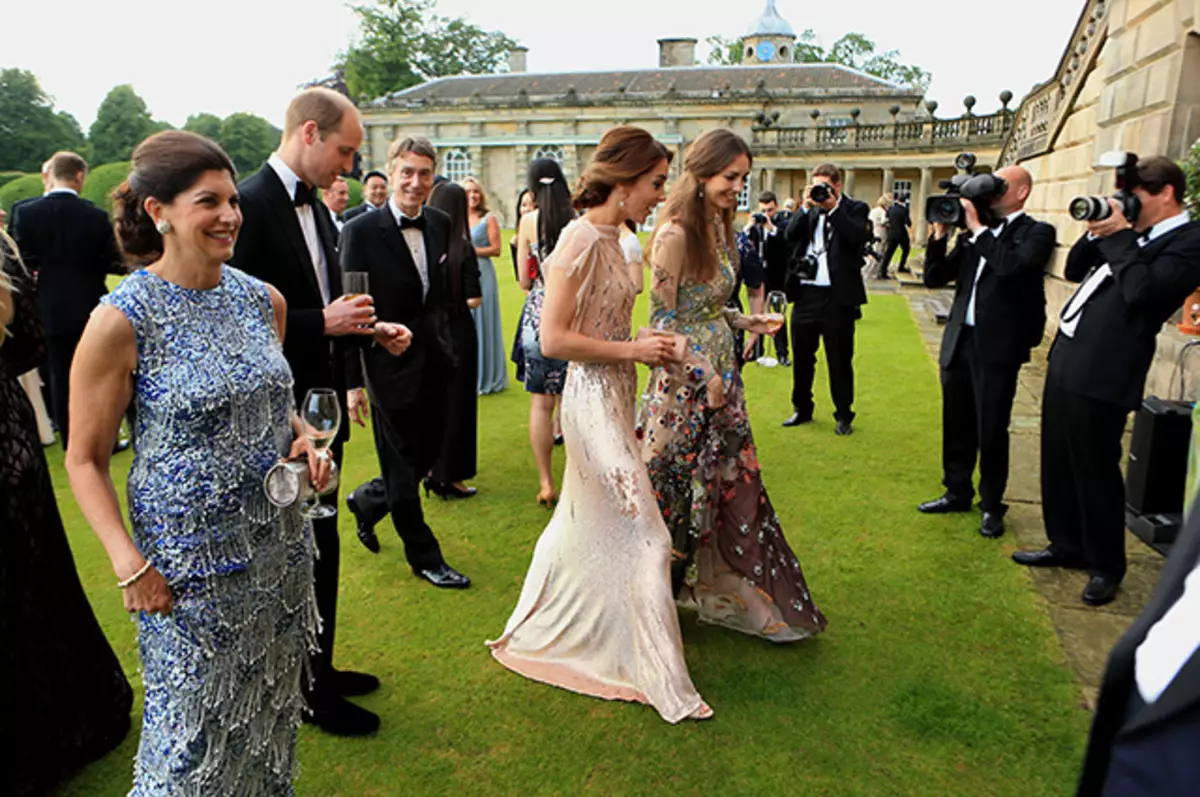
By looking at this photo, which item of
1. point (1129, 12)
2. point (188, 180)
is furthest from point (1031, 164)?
point (188, 180)

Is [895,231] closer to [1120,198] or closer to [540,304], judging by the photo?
[540,304]

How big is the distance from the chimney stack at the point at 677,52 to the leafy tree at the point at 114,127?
37.2 meters

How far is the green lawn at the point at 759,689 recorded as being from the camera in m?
2.99

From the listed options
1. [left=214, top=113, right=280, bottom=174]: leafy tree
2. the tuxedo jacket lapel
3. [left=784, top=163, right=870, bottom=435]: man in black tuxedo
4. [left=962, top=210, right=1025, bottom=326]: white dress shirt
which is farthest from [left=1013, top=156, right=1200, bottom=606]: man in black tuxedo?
[left=214, top=113, right=280, bottom=174]: leafy tree

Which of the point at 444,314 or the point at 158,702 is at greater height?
the point at 444,314

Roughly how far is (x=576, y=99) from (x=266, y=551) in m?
54.0

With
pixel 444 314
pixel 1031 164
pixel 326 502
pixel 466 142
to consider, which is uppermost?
pixel 466 142

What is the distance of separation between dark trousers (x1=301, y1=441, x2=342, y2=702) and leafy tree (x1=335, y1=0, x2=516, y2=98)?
6907 centimetres

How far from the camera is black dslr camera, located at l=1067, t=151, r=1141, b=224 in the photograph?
158 inches

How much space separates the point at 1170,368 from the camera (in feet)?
23.8

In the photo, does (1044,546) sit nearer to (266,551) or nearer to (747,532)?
(747,532)

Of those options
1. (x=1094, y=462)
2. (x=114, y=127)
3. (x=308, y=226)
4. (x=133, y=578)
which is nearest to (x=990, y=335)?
(x=1094, y=462)

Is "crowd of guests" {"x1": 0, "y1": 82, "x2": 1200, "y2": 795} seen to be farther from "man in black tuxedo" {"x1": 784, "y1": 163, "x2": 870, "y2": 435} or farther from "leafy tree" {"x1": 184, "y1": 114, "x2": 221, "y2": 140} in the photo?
"leafy tree" {"x1": 184, "y1": 114, "x2": 221, "y2": 140}

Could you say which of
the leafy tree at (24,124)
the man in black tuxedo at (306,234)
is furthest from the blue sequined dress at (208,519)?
the leafy tree at (24,124)
